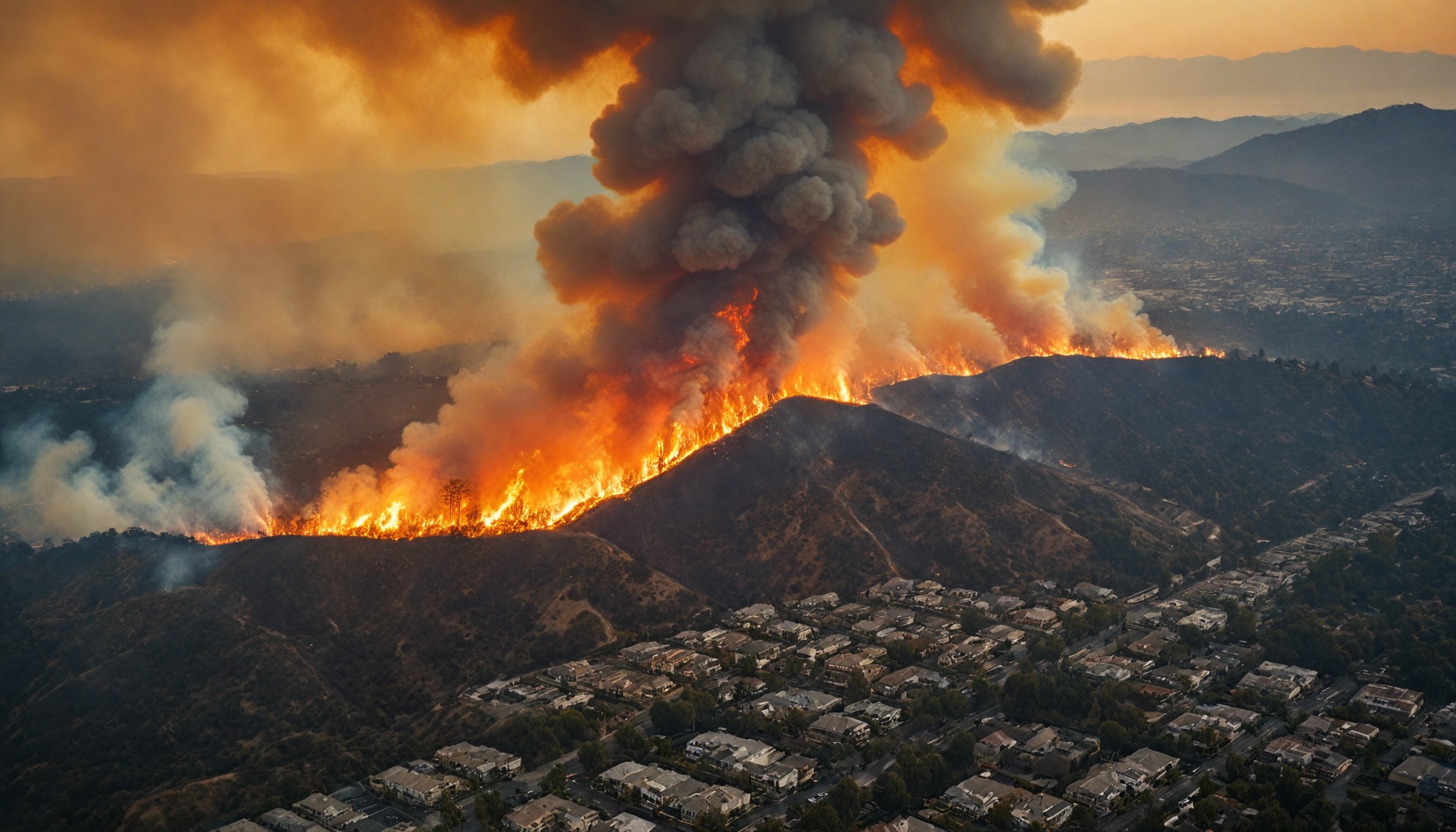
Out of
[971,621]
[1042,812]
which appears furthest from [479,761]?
[971,621]

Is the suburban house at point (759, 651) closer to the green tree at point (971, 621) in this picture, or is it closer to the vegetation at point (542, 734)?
the green tree at point (971, 621)

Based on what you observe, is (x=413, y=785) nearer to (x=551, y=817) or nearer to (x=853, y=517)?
(x=551, y=817)

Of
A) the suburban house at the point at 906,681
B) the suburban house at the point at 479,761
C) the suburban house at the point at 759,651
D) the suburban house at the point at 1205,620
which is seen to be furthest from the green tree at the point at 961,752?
the suburban house at the point at 1205,620


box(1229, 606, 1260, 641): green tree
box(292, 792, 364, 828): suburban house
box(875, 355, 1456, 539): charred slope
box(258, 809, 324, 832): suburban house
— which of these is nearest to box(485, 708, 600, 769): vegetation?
box(292, 792, 364, 828): suburban house

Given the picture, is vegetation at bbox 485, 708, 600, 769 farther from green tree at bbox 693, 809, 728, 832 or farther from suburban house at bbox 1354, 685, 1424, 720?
suburban house at bbox 1354, 685, 1424, 720

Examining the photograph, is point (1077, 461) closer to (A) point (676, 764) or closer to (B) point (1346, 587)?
(B) point (1346, 587)

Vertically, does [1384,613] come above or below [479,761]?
above
